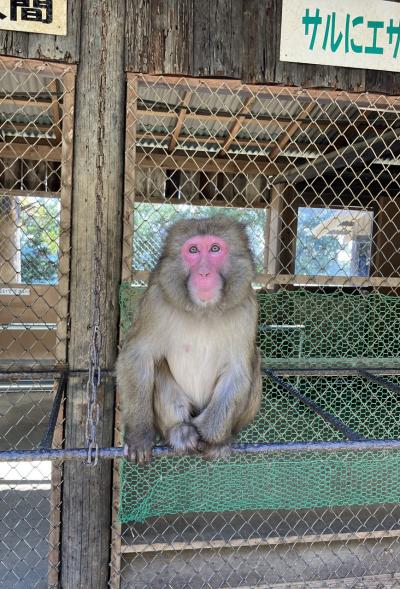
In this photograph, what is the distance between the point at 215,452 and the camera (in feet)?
6.89

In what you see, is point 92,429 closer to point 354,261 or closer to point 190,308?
point 190,308

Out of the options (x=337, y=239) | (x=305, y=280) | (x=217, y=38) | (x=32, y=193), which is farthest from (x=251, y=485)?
(x=337, y=239)

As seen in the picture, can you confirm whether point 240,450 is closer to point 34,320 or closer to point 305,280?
point 305,280

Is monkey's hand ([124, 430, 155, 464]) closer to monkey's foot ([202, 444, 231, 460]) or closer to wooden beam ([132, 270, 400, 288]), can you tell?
monkey's foot ([202, 444, 231, 460])

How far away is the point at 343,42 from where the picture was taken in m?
2.86

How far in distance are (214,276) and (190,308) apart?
0.53ft

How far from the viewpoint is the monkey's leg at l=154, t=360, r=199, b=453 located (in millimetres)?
2245

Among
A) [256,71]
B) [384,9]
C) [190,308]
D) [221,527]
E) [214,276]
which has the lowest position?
[221,527]

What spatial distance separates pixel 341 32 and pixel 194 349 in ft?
5.96

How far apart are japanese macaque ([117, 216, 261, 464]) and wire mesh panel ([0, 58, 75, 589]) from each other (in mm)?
372

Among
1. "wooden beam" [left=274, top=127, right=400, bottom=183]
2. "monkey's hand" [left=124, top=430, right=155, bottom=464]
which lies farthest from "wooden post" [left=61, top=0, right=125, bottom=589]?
"wooden beam" [left=274, top=127, right=400, bottom=183]

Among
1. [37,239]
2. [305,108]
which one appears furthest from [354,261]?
[37,239]

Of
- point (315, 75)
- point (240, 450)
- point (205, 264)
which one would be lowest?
point (240, 450)

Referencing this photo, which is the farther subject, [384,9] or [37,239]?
[37,239]
